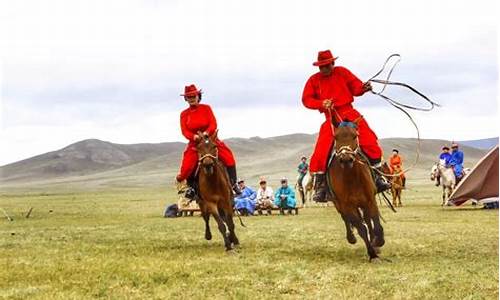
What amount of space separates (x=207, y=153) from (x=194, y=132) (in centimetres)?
136

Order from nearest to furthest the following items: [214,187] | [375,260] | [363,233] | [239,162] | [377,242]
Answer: [375,260] < [363,233] < [377,242] < [214,187] < [239,162]

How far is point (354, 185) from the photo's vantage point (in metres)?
11.1

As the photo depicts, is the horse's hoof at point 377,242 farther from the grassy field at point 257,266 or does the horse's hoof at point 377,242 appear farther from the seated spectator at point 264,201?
the seated spectator at point 264,201

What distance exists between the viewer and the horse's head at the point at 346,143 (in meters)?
10.5

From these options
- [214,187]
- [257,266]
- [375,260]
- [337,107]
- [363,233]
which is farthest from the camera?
[214,187]

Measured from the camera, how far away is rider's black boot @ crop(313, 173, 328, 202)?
1208 centimetres

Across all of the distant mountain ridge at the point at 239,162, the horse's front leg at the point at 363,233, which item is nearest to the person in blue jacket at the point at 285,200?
the horse's front leg at the point at 363,233

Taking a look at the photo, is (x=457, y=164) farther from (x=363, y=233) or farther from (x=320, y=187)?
(x=363, y=233)

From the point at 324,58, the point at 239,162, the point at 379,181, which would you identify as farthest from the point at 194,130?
the point at 239,162

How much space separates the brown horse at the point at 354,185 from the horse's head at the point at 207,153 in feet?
8.50

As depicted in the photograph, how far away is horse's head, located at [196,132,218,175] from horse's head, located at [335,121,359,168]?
9.73ft

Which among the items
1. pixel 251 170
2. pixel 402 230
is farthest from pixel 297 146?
pixel 402 230

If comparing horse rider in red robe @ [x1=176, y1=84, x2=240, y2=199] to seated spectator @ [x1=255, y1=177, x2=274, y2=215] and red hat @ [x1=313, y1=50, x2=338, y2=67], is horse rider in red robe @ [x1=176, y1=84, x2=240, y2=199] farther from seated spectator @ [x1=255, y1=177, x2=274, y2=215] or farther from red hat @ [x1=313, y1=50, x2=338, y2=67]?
seated spectator @ [x1=255, y1=177, x2=274, y2=215]

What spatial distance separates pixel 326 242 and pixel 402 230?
3.32 meters
